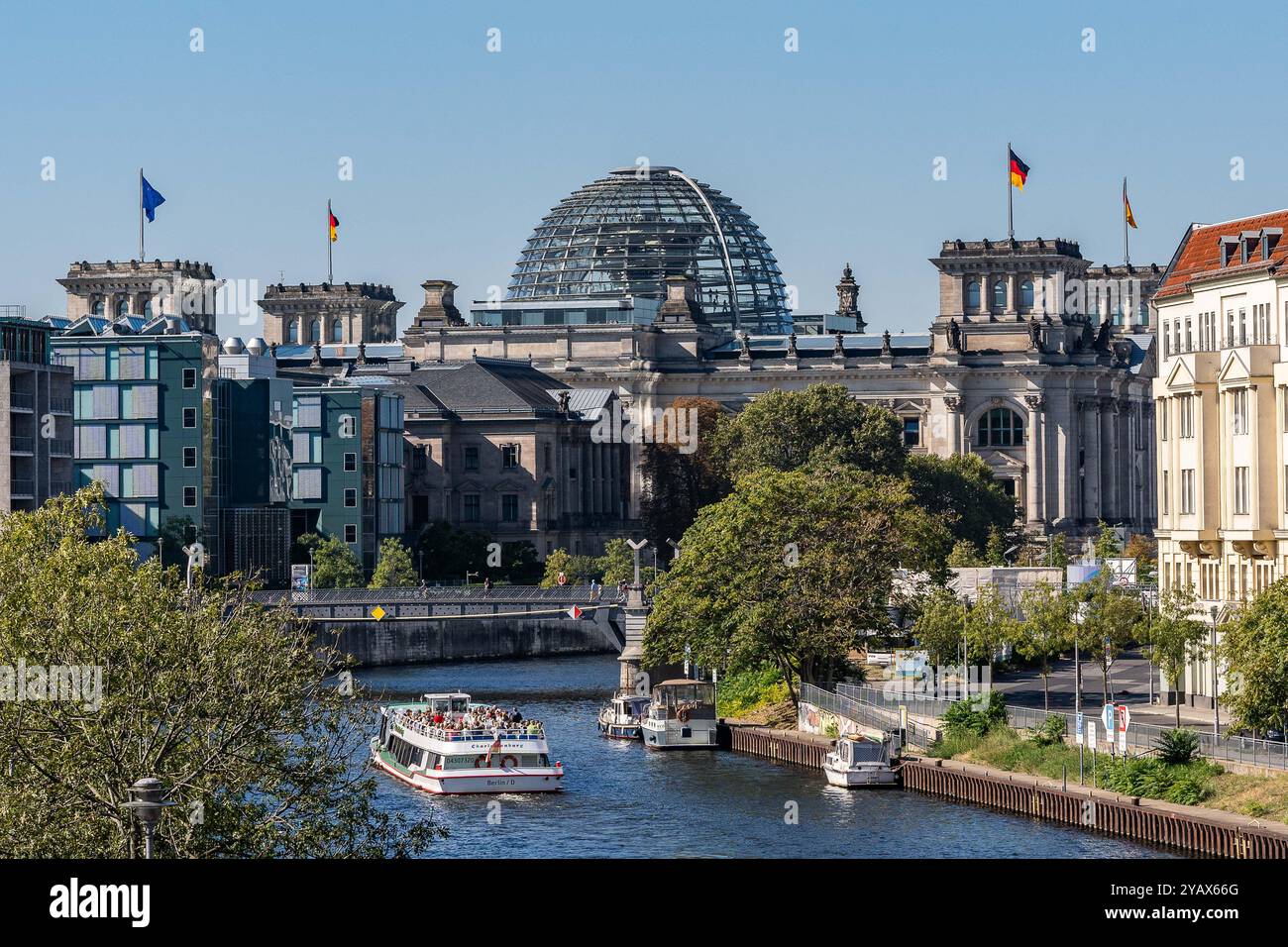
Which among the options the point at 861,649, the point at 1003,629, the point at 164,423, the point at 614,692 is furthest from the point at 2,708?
the point at 164,423

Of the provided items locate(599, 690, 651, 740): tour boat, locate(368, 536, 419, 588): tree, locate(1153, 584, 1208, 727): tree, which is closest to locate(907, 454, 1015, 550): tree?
locate(368, 536, 419, 588): tree

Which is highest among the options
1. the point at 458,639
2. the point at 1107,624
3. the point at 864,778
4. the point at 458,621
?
the point at 1107,624

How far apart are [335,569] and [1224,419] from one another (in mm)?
73910

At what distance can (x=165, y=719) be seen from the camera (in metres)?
38.6

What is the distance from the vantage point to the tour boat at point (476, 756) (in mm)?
69562

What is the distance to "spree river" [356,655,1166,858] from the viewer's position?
55.0 metres

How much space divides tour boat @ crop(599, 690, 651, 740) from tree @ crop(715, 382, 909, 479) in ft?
212

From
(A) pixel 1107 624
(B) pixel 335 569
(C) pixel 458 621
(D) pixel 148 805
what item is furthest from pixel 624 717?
(D) pixel 148 805

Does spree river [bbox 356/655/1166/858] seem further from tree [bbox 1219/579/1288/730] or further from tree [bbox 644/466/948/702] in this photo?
tree [bbox 644/466/948/702]

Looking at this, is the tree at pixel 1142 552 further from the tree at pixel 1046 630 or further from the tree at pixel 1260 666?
the tree at pixel 1260 666

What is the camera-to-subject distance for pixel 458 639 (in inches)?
4862

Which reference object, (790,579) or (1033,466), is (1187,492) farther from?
(1033,466)
